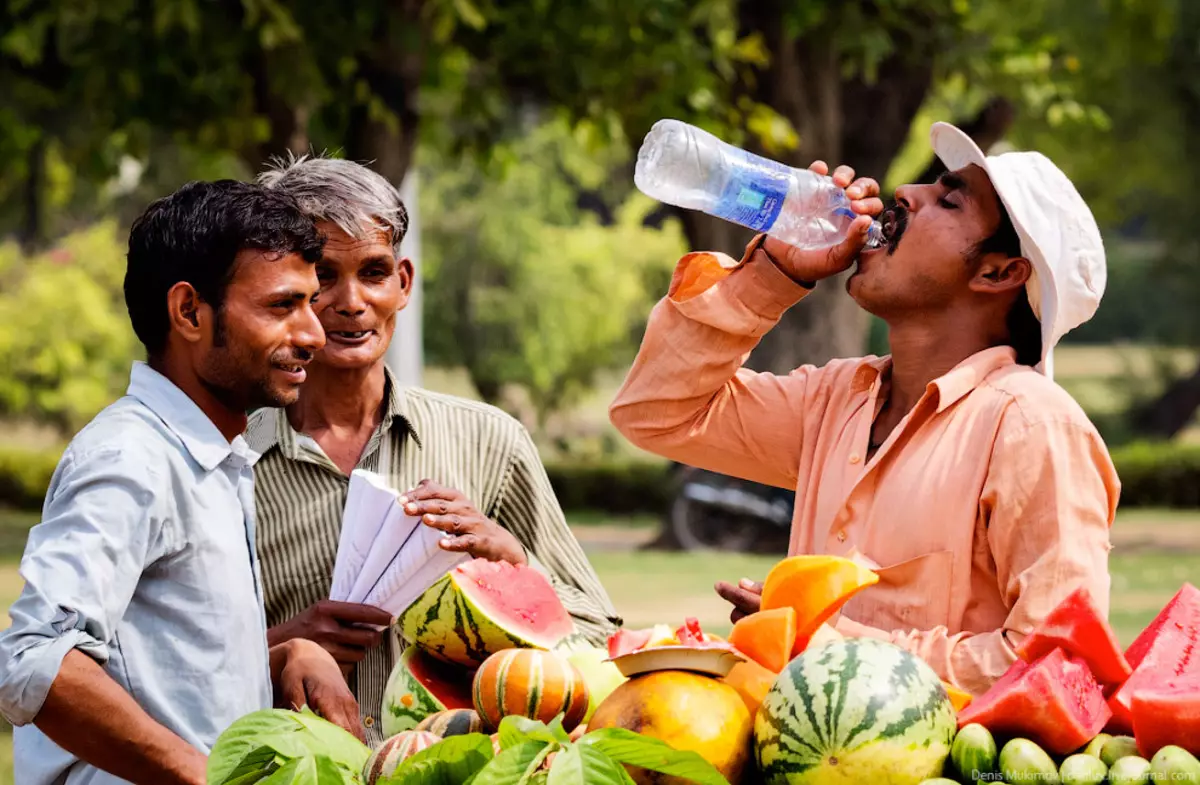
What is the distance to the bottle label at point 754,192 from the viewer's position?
393cm

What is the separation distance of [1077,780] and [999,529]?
2.26 ft

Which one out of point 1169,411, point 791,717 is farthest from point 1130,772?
point 1169,411

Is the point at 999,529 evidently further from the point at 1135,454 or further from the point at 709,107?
the point at 1135,454

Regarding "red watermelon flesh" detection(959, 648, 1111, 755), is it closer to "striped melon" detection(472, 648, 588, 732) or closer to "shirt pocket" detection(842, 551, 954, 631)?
"shirt pocket" detection(842, 551, 954, 631)

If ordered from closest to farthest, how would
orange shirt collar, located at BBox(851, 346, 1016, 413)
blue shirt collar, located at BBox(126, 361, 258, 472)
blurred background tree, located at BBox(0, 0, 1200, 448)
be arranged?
blue shirt collar, located at BBox(126, 361, 258, 472), orange shirt collar, located at BBox(851, 346, 1016, 413), blurred background tree, located at BBox(0, 0, 1200, 448)

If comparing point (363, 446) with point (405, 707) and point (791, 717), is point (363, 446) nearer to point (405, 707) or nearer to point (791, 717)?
point (405, 707)

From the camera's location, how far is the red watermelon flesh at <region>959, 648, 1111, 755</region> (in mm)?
2625

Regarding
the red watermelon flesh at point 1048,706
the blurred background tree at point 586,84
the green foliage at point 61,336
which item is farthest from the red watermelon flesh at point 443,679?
the green foliage at point 61,336

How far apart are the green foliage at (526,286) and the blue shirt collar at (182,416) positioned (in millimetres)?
28428

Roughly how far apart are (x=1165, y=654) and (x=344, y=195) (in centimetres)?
203

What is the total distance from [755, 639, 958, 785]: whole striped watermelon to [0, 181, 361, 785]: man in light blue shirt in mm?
1002

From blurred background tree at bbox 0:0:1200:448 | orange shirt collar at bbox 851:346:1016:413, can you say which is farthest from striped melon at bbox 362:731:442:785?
blurred background tree at bbox 0:0:1200:448

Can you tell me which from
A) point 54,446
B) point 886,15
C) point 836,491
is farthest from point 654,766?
point 54,446

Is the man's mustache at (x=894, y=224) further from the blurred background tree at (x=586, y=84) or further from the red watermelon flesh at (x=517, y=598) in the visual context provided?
the red watermelon flesh at (x=517, y=598)
